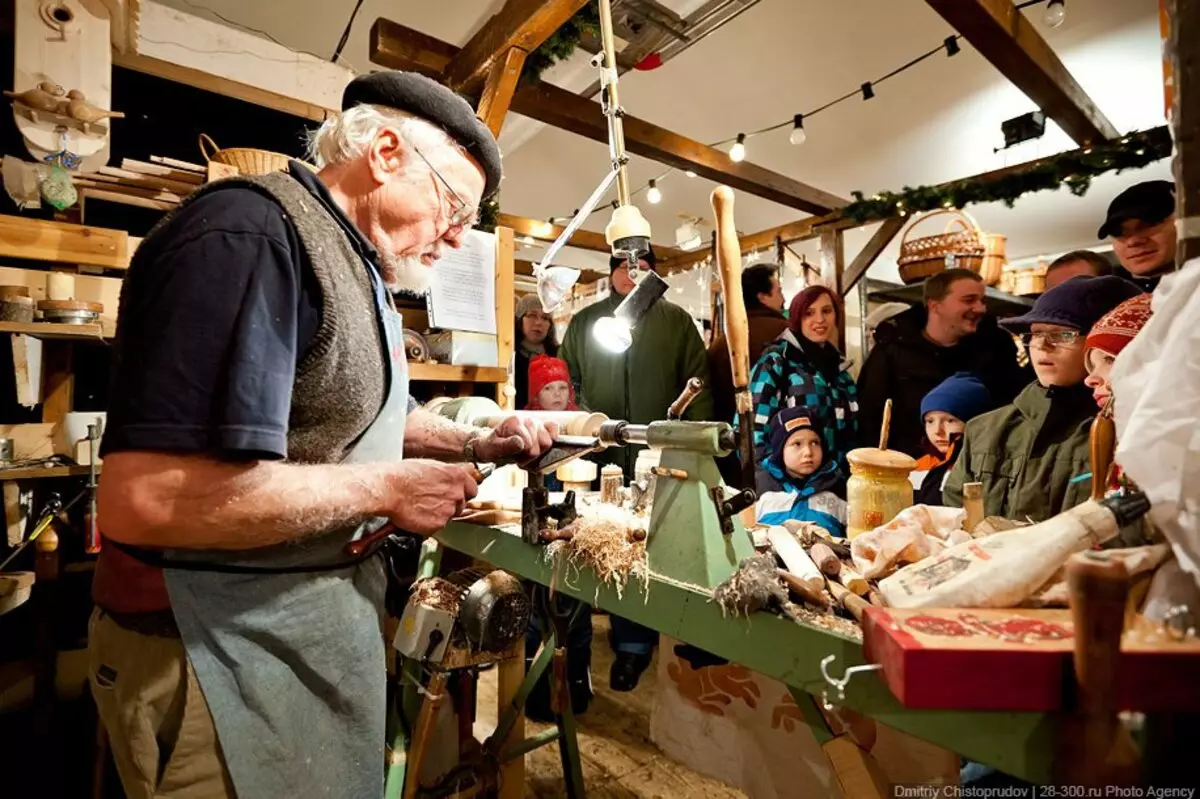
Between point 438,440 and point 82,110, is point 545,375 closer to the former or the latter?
point 438,440

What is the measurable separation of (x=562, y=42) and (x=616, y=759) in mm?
3366

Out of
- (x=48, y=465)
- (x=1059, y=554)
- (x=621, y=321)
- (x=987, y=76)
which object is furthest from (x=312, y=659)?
(x=987, y=76)

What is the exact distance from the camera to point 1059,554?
0.74 m

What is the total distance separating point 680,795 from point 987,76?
5.04m

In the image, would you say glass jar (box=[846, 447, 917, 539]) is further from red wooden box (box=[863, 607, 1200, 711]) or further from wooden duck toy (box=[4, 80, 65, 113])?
wooden duck toy (box=[4, 80, 65, 113])

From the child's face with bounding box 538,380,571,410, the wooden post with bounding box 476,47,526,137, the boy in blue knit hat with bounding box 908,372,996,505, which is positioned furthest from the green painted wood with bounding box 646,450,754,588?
the wooden post with bounding box 476,47,526,137

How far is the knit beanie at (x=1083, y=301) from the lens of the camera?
5.07 ft

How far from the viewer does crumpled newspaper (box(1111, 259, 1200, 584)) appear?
0.65 m

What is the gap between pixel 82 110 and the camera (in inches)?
86.4

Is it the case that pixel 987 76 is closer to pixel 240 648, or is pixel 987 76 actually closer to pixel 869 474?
pixel 869 474

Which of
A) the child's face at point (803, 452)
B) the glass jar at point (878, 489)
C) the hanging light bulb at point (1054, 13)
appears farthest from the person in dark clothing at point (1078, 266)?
the glass jar at point (878, 489)

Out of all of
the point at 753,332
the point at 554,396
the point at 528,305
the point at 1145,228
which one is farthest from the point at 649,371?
the point at 1145,228

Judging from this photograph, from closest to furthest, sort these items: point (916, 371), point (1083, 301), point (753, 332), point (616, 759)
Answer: point (1083, 301) < point (616, 759) < point (916, 371) < point (753, 332)

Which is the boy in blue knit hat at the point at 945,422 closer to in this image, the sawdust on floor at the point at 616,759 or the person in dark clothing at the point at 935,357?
the person in dark clothing at the point at 935,357
